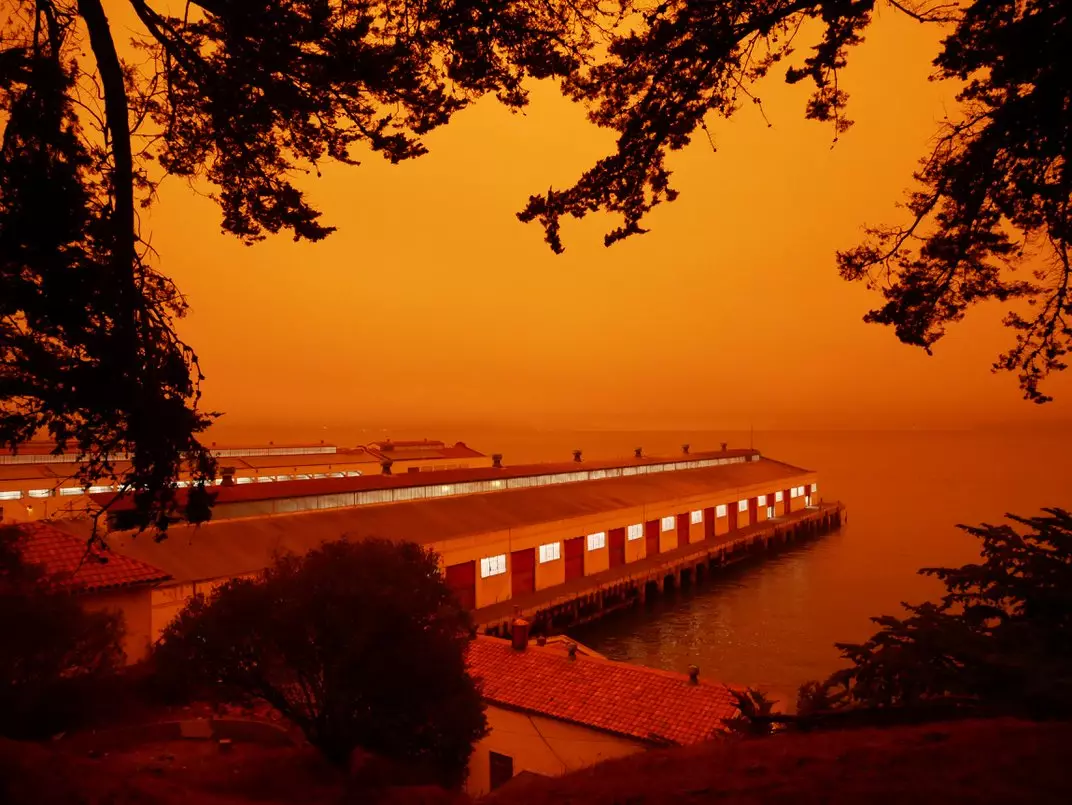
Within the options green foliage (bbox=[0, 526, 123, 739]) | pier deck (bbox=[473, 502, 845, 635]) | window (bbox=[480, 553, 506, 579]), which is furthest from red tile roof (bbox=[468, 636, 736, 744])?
window (bbox=[480, 553, 506, 579])

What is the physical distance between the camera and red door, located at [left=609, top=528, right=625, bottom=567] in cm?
3319

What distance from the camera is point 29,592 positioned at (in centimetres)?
1126

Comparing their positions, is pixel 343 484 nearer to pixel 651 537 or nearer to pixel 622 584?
pixel 622 584

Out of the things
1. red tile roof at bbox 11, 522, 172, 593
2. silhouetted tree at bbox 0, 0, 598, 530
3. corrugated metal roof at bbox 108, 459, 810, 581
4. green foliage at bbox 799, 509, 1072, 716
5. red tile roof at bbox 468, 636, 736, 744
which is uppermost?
silhouetted tree at bbox 0, 0, 598, 530

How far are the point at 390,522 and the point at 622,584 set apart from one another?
34.4 ft

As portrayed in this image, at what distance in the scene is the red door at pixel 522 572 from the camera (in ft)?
89.8

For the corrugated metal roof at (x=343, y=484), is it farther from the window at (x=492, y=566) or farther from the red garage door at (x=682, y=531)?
the window at (x=492, y=566)

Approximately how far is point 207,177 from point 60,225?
7.94ft

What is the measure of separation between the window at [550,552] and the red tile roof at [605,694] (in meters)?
12.8

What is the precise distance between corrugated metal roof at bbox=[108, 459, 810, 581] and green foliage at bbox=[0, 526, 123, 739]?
2.28 metres

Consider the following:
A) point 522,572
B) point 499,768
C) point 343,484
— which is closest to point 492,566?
point 522,572

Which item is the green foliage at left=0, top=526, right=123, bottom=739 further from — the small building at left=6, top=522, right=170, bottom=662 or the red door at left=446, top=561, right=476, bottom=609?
the red door at left=446, top=561, right=476, bottom=609

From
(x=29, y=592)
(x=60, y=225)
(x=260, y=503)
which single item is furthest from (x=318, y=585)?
(x=260, y=503)

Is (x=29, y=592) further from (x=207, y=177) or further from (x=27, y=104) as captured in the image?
(x=27, y=104)
